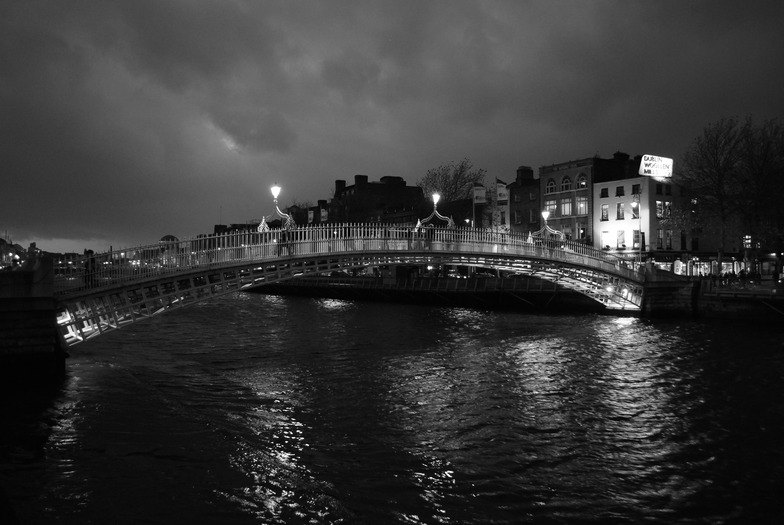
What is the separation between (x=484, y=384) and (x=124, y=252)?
12.0m

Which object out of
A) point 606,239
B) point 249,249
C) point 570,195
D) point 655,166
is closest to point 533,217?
point 570,195

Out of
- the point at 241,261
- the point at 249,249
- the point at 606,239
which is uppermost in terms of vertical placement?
the point at 606,239

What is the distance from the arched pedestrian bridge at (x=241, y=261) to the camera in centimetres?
1970

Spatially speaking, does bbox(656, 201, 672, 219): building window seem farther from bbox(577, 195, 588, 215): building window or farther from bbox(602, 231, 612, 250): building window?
bbox(577, 195, 588, 215): building window

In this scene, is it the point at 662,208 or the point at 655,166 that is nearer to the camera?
the point at 655,166

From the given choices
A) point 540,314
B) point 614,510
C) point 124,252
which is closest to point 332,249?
point 124,252

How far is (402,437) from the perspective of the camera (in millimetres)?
13492

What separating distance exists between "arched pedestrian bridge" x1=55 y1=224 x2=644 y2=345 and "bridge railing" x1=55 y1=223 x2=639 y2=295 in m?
0.03

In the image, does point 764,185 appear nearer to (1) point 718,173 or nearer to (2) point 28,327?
(1) point 718,173

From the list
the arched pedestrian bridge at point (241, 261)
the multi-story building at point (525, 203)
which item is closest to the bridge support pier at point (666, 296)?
the arched pedestrian bridge at point (241, 261)

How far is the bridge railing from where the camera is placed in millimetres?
19438

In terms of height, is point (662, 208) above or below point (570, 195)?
below

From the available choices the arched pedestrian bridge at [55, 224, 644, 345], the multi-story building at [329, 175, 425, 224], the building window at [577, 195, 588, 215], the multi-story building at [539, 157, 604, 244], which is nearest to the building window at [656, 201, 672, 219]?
the multi-story building at [539, 157, 604, 244]

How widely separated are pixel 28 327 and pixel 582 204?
2134 inches
